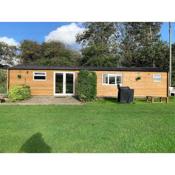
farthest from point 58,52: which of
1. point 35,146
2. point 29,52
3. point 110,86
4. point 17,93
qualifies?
point 35,146

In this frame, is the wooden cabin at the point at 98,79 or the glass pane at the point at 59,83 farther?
the glass pane at the point at 59,83

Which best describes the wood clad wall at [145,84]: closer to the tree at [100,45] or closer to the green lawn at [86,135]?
the tree at [100,45]

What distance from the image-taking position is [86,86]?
1772 cm

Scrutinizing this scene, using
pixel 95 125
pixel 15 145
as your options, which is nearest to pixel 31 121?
pixel 95 125

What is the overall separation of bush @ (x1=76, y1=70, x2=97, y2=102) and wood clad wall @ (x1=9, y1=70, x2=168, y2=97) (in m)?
3.46

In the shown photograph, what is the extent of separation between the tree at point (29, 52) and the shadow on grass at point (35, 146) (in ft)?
87.9

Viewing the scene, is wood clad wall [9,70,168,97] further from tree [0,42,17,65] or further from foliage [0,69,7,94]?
tree [0,42,17,65]

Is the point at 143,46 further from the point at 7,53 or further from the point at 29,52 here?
the point at 7,53

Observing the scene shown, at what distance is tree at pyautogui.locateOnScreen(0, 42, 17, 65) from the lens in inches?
1312

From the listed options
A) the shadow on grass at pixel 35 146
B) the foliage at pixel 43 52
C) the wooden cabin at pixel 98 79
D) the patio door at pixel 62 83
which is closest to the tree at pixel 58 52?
the foliage at pixel 43 52

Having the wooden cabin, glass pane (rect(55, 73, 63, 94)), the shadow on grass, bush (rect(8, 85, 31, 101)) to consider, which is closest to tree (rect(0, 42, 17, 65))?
the wooden cabin

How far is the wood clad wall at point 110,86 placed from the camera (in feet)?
68.5

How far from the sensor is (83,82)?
58.1ft

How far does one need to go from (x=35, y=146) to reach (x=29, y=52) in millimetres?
28063
